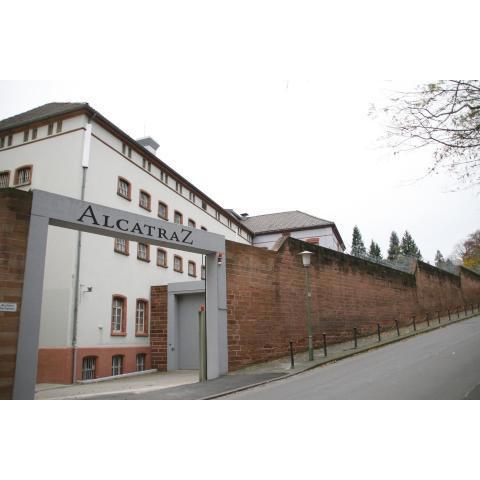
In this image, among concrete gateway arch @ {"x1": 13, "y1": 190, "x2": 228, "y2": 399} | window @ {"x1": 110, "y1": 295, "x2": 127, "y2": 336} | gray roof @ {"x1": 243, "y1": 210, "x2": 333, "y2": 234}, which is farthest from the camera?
gray roof @ {"x1": 243, "y1": 210, "x2": 333, "y2": 234}

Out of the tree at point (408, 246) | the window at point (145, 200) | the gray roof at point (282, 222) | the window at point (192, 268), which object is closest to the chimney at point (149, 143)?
the window at point (145, 200)

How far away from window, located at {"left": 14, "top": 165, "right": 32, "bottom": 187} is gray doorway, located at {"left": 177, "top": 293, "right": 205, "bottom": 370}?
875 centimetres

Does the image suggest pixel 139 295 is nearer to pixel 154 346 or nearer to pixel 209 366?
pixel 154 346

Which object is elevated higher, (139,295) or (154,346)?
(139,295)

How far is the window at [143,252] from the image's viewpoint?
72.8 feet

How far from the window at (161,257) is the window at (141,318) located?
309cm

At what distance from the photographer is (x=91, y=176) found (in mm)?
19078

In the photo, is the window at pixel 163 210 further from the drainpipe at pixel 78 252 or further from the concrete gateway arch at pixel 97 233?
the concrete gateway arch at pixel 97 233

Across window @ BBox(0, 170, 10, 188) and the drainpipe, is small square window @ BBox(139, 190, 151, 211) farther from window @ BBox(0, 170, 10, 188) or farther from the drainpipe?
window @ BBox(0, 170, 10, 188)

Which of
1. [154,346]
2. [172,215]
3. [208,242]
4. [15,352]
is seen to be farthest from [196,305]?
[15,352]

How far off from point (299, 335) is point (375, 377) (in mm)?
6411

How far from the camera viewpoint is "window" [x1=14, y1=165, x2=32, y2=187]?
63.9ft

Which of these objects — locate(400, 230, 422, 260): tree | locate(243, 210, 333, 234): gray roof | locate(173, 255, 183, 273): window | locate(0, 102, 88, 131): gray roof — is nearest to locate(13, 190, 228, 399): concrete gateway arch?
locate(0, 102, 88, 131): gray roof
